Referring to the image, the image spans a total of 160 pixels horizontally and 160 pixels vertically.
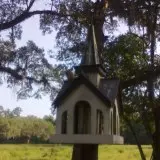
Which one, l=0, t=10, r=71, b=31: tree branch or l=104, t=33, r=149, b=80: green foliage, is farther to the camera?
l=104, t=33, r=149, b=80: green foliage

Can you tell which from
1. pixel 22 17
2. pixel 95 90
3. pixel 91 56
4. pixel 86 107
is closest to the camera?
pixel 95 90

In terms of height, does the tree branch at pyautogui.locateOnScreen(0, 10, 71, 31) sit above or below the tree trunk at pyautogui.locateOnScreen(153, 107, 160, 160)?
above

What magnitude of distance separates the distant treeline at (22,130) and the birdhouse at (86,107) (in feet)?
174

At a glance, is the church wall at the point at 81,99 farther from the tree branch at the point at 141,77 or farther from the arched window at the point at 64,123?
the tree branch at the point at 141,77

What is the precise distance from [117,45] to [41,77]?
8.47ft

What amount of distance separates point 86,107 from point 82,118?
0.19 metres

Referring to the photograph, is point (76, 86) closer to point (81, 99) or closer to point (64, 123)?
point (81, 99)

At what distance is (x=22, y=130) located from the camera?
205ft

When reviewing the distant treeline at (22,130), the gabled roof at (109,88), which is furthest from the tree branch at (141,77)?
the distant treeline at (22,130)

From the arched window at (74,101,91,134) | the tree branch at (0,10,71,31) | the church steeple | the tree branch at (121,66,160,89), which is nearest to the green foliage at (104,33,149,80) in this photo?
the tree branch at (121,66,160,89)

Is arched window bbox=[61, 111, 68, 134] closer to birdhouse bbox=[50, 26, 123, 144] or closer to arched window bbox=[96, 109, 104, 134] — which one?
birdhouse bbox=[50, 26, 123, 144]

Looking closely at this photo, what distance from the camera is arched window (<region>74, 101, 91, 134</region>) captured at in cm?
468

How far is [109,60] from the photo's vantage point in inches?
379

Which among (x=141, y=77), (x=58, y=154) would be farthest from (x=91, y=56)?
(x=58, y=154)
